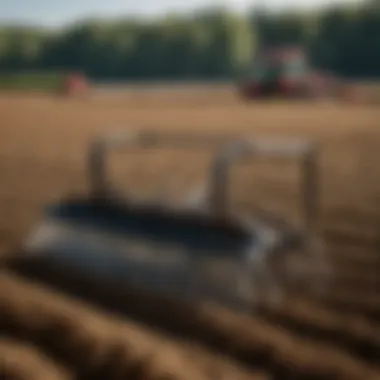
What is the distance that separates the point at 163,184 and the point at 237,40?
3.80 ft

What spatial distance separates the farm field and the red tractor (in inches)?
4.7

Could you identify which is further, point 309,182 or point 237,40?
A: point 237,40

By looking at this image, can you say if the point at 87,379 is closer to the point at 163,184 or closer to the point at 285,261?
the point at 285,261

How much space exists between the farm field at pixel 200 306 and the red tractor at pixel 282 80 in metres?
0.12

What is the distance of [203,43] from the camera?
259 cm

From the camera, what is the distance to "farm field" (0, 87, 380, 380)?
1.56 m

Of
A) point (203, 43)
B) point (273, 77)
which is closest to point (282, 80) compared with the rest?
point (273, 77)

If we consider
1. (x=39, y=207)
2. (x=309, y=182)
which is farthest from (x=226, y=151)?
(x=39, y=207)

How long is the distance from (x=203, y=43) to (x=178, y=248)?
0.72m

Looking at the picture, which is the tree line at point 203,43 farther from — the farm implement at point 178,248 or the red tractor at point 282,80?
the red tractor at point 282,80

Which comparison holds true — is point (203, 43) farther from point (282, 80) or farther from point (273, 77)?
point (273, 77)

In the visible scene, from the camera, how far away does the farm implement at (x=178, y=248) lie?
197 centimetres

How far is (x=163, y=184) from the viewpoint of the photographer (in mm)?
3656

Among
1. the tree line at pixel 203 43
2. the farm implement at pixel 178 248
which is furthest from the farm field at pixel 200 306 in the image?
the tree line at pixel 203 43
